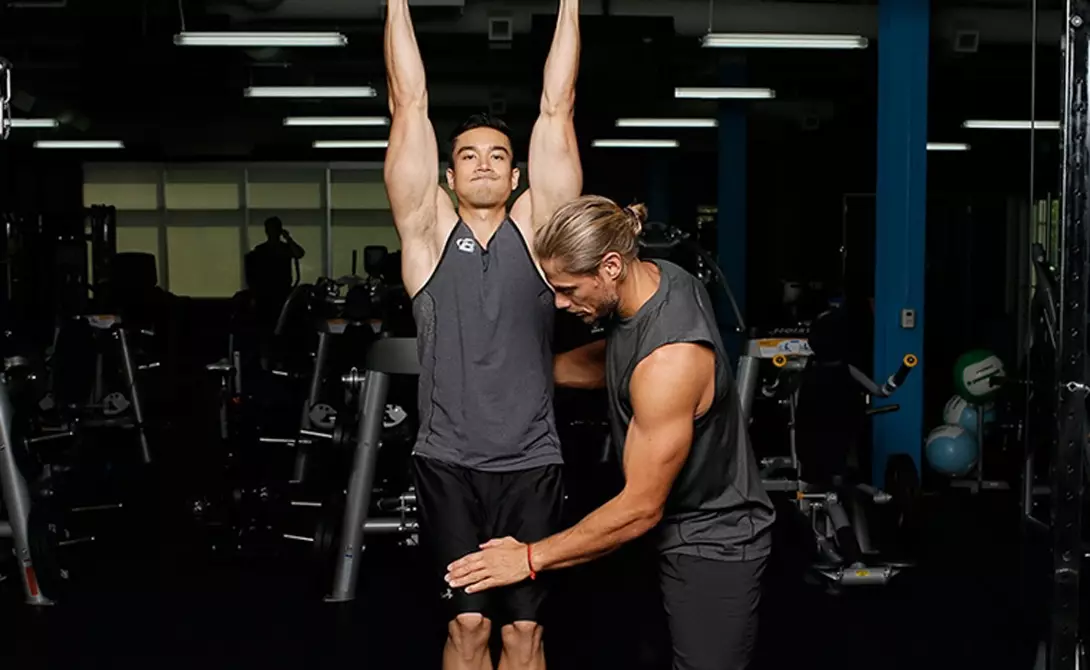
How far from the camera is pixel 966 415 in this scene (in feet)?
22.1

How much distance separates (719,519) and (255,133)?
42.4ft

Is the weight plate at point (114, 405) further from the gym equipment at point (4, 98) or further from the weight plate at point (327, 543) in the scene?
the gym equipment at point (4, 98)

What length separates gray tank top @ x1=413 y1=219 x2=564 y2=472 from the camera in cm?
260

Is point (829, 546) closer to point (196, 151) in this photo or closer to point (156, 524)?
point (156, 524)

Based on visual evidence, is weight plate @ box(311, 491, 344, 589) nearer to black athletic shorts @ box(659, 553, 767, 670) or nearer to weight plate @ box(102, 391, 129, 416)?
black athletic shorts @ box(659, 553, 767, 670)

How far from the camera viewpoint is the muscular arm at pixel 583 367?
8.34 ft

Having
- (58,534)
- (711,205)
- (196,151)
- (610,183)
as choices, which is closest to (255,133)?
(196,151)

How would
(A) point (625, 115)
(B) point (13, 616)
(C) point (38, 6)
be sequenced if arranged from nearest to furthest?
1. (B) point (13, 616)
2. (C) point (38, 6)
3. (A) point (625, 115)

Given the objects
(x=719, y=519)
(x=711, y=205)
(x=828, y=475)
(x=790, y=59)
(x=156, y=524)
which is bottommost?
(x=156, y=524)

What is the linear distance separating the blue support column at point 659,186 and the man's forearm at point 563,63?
12.3 m

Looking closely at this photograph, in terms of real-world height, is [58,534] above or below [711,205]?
below

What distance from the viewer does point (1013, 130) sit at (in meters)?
13.2

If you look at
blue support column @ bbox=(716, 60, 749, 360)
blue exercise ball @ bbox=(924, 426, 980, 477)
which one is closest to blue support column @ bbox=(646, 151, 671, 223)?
blue support column @ bbox=(716, 60, 749, 360)

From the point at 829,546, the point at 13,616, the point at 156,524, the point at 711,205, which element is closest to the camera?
the point at 13,616
